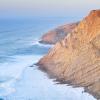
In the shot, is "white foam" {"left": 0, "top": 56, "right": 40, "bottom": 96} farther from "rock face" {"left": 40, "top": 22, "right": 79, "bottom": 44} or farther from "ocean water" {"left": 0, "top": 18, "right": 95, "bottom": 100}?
"rock face" {"left": 40, "top": 22, "right": 79, "bottom": 44}

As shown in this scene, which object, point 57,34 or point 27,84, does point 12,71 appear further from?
point 57,34

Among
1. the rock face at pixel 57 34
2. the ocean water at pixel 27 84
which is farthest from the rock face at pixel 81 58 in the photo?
the rock face at pixel 57 34

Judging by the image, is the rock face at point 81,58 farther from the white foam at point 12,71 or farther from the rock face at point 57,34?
the rock face at point 57,34

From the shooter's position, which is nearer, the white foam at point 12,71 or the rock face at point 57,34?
the white foam at point 12,71

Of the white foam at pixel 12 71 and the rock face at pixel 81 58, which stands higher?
the rock face at pixel 81 58

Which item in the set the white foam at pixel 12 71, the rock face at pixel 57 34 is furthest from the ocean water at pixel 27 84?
the rock face at pixel 57 34

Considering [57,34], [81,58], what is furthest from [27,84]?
[57,34]

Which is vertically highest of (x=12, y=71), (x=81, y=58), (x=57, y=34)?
(x=81, y=58)

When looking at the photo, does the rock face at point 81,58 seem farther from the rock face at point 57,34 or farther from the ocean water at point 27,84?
the rock face at point 57,34

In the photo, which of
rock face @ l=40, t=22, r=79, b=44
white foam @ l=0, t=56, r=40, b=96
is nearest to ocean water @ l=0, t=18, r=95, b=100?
white foam @ l=0, t=56, r=40, b=96
